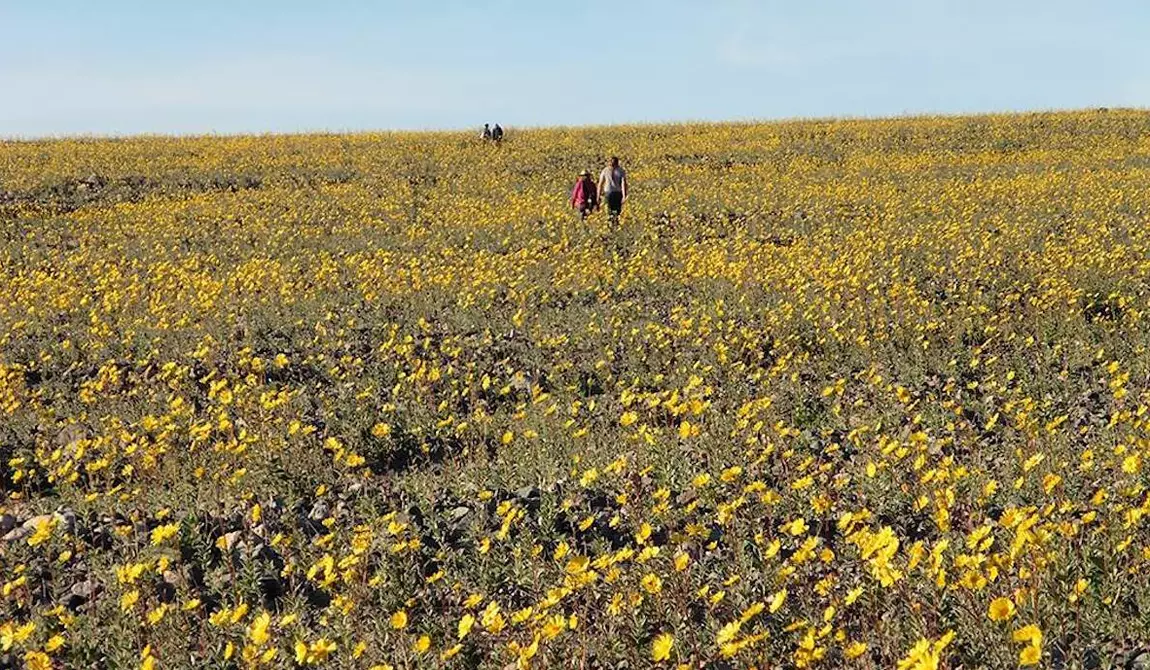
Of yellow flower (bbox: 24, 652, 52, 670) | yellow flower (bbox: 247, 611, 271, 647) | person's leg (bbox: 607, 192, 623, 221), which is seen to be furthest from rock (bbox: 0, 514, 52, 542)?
person's leg (bbox: 607, 192, 623, 221)

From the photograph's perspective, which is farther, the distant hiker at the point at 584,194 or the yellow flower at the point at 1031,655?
the distant hiker at the point at 584,194

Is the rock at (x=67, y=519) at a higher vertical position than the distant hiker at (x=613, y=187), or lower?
lower

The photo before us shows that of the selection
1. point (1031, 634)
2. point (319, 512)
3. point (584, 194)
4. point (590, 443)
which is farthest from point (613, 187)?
point (1031, 634)

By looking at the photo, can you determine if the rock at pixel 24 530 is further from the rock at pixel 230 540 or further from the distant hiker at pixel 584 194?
the distant hiker at pixel 584 194

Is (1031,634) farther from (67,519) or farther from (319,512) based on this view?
(67,519)

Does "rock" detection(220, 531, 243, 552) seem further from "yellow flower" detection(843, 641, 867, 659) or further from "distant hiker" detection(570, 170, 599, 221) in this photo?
"distant hiker" detection(570, 170, 599, 221)

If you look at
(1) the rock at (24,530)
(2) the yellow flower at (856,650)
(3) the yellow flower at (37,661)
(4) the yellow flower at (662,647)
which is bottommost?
(1) the rock at (24,530)

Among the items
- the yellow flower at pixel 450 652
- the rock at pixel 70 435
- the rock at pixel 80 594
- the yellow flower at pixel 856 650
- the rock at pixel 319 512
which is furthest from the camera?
the rock at pixel 70 435

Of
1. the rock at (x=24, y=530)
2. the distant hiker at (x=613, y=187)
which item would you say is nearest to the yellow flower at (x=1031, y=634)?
the rock at (x=24, y=530)

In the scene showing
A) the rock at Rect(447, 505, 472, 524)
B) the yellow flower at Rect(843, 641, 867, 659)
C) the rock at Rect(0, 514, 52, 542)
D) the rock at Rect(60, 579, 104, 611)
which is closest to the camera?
the yellow flower at Rect(843, 641, 867, 659)

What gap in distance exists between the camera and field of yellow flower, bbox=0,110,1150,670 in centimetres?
405

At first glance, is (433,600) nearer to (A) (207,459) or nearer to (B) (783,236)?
(A) (207,459)

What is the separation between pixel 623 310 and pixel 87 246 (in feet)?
46.1

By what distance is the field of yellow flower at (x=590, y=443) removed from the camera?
13.3 feet
